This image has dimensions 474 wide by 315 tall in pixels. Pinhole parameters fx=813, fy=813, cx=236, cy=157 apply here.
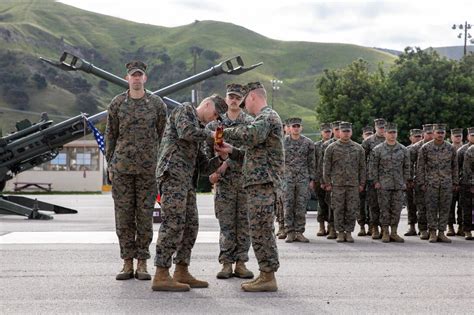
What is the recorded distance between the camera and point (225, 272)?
8602mm

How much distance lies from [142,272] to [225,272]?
0.88 m

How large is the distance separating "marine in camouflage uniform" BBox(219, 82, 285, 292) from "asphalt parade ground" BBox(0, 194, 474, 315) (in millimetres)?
296

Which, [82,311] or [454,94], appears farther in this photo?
[454,94]

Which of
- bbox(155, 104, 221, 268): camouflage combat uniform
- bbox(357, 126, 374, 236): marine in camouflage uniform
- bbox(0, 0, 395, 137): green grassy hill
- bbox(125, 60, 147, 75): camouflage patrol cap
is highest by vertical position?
bbox(0, 0, 395, 137): green grassy hill

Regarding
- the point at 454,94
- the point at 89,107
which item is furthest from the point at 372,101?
the point at 89,107

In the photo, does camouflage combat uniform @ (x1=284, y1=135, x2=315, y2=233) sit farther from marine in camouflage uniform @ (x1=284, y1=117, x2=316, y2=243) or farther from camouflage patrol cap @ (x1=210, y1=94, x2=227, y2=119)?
camouflage patrol cap @ (x1=210, y1=94, x2=227, y2=119)

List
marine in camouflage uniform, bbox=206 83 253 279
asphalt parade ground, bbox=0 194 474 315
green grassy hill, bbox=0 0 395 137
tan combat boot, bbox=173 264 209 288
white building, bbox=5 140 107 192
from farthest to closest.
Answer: green grassy hill, bbox=0 0 395 137 → white building, bbox=5 140 107 192 → marine in camouflage uniform, bbox=206 83 253 279 → tan combat boot, bbox=173 264 209 288 → asphalt parade ground, bbox=0 194 474 315

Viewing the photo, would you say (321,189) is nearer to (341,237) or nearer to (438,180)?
(341,237)

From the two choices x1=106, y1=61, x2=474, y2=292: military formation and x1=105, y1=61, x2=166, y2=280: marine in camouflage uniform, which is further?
x1=105, y1=61, x2=166, y2=280: marine in camouflage uniform

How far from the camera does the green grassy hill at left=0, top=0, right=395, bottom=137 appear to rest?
108812 millimetres

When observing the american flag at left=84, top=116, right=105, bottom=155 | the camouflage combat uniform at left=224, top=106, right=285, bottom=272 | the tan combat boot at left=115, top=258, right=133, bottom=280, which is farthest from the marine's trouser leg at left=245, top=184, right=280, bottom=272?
the american flag at left=84, top=116, right=105, bottom=155

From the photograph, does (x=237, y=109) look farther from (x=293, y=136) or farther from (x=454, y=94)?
(x=454, y=94)

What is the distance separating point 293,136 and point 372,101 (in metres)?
35.0

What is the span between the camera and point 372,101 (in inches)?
1866
